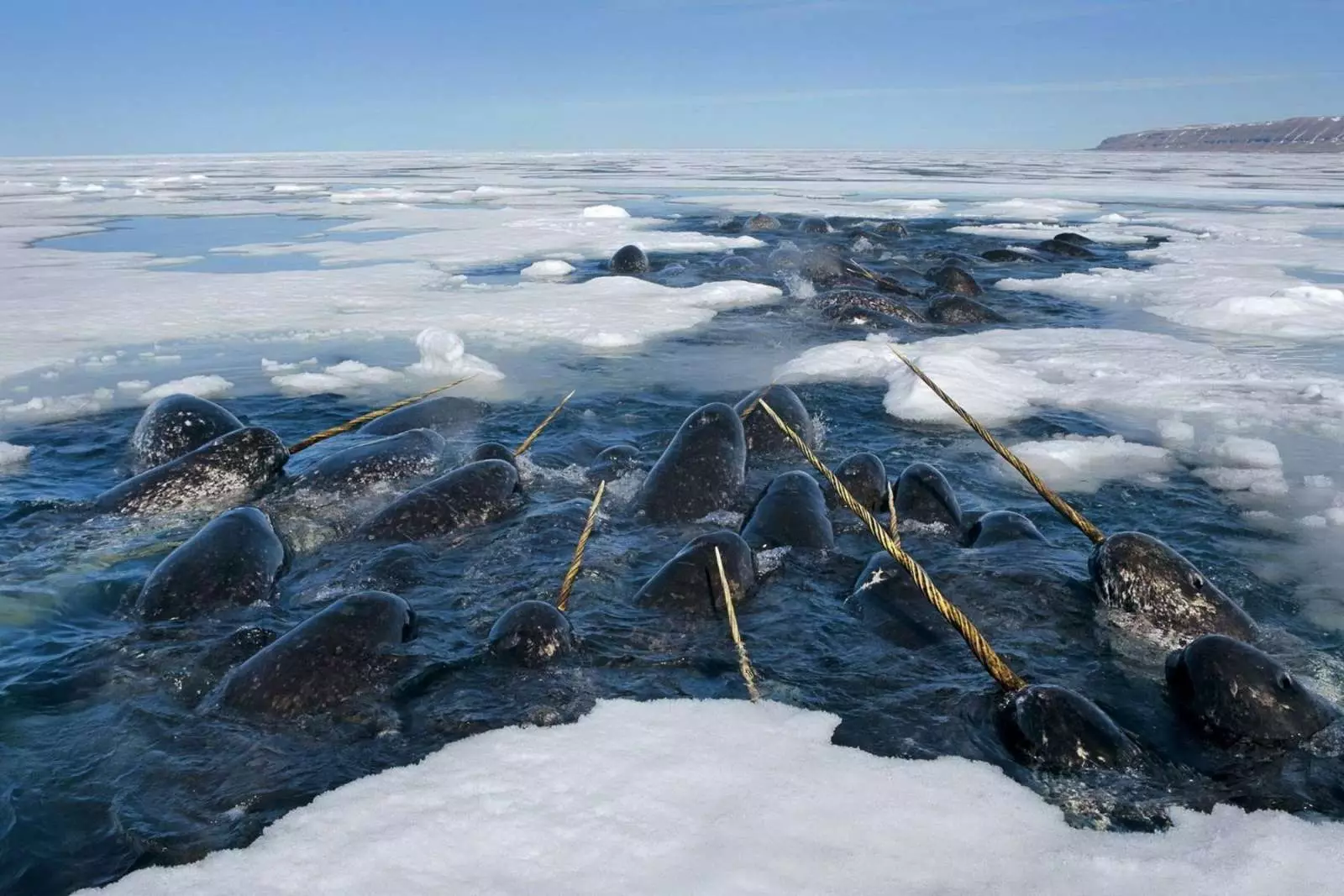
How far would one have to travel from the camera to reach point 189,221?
29312 mm

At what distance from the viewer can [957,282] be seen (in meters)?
16.2

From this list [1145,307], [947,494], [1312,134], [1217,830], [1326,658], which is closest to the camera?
[1217,830]

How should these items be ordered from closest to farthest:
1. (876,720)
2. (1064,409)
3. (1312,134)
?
(876,720), (1064,409), (1312,134)

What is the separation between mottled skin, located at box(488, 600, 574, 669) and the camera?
15.7 feet

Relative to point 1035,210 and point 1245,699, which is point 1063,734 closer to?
point 1245,699

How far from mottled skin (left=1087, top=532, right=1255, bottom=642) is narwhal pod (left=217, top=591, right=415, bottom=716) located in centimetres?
400

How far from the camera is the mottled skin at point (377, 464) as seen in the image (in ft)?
23.8

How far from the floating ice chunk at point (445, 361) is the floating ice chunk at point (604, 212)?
19820 mm

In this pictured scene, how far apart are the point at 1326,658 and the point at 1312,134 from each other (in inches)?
8063

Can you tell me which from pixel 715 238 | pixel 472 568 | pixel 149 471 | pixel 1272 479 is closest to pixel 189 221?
pixel 715 238

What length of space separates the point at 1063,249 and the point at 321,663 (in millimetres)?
20831

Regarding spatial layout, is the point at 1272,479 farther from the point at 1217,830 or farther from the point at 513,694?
the point at 513,694

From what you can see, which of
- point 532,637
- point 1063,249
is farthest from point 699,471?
point 1063,249

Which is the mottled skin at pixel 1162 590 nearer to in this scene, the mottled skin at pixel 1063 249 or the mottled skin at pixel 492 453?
the mottled skin at pixel 492 453
